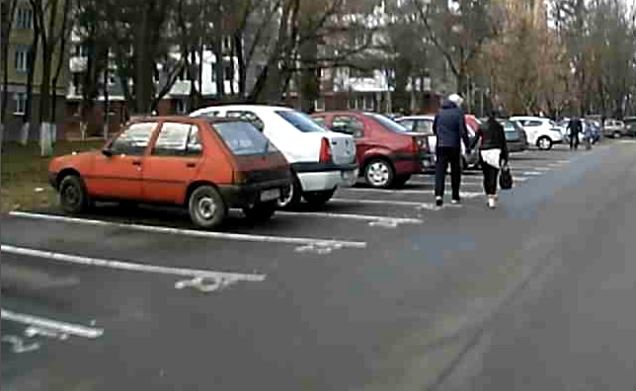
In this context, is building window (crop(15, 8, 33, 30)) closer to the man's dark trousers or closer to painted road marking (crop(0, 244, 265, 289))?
the man's dark trousers

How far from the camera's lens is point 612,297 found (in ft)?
29.0

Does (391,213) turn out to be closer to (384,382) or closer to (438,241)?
(438,241)

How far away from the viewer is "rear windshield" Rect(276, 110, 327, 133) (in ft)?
53.4

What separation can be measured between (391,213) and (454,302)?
293 inches

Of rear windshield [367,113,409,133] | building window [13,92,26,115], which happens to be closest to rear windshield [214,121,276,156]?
rear windshield [367,113,409,133]

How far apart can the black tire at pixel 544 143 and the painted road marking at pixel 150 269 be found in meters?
38.8

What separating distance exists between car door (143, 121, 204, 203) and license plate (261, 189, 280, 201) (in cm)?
93

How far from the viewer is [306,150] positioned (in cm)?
1586

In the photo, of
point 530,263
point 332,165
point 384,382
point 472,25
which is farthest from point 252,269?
point 472,25

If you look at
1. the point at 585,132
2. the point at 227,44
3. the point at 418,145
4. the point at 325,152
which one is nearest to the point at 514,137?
the point at 227,44

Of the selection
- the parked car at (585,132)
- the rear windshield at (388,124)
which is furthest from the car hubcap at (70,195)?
the parked car at (585,132)

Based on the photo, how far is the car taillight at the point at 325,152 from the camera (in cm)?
1588

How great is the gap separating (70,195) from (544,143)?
35.9m

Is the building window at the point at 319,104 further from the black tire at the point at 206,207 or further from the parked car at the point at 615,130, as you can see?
the black tire at the point at 206,207
